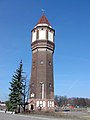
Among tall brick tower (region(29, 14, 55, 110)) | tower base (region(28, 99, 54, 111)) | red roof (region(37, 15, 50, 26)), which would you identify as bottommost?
tower base (region(28, 99, 54, 111))

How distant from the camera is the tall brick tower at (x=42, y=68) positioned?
45.7 m

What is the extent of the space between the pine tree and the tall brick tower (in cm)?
509

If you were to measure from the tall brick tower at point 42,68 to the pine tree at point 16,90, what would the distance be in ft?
16.7

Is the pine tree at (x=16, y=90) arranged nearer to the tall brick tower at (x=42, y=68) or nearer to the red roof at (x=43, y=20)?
the tall brick tower at (x=42, y=68)

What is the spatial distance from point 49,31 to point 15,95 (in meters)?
18.4

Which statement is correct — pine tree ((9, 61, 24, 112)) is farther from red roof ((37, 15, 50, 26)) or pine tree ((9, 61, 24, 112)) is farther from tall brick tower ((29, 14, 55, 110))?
red roof ((37, 15, 50, 26))

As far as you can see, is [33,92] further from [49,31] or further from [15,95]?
[49,31]

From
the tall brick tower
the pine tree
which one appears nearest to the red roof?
the tall brick tower

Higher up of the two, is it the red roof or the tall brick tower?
the red roof

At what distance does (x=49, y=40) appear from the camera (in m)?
50.0

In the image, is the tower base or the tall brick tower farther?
the tall brick tower

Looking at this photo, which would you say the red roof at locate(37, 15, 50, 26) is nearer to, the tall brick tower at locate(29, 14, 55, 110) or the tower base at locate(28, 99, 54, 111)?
the tall brick tower at locate(29, 14, 55, 110)

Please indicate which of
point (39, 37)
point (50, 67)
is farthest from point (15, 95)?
point (39, 37)

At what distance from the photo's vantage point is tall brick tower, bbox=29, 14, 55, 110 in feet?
150
